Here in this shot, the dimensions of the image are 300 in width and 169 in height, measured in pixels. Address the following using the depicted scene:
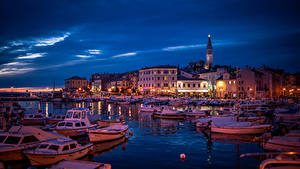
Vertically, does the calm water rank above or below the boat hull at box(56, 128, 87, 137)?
below

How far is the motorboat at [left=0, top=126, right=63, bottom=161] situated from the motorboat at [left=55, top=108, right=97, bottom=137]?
18.9ft

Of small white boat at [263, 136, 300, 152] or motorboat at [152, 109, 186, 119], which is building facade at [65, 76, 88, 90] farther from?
small white boat at [263, 136, 300, 152]

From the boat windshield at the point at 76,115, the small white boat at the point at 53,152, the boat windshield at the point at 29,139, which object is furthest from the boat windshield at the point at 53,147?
the boat windshield at the point at 76,115

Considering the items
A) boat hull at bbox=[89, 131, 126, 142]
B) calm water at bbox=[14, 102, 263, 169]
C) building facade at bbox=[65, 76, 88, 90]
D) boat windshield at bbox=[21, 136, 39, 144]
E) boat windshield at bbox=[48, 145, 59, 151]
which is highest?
building facade at bbox=[65, 76, 88, 90]

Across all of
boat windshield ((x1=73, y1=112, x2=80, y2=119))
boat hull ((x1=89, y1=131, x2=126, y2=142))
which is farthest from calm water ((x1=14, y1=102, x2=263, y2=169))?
boat windshield ((x1=73, y1=112, x2=80, y2=119))

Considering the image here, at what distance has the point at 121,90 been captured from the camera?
131 m

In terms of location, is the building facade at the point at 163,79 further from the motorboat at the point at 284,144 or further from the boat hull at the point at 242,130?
the motorboat at the point at 284,144

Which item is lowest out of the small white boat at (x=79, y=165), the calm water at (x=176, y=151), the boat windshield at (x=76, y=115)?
the calm water at (x=176, y=151)

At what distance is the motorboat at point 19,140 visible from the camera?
47.2ft

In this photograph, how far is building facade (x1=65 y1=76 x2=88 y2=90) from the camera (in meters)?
174

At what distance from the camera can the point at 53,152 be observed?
1384cm

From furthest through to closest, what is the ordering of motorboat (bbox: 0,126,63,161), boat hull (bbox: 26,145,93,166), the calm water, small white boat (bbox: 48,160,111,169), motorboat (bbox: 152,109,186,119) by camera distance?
1. motorboat (bbox: 152,109,186,119)
2. the calm water
3. motorboat (bbox: 0,126,63,161)
4. boat hull (bbox: 26,145,93,166)
5. small white boat (bbox: 48,160,111,169)

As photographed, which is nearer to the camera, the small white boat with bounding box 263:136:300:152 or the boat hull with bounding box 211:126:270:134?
the small white boat with bounding box 263:136:300:152

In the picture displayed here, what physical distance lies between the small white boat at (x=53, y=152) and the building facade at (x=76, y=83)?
16366 cm
